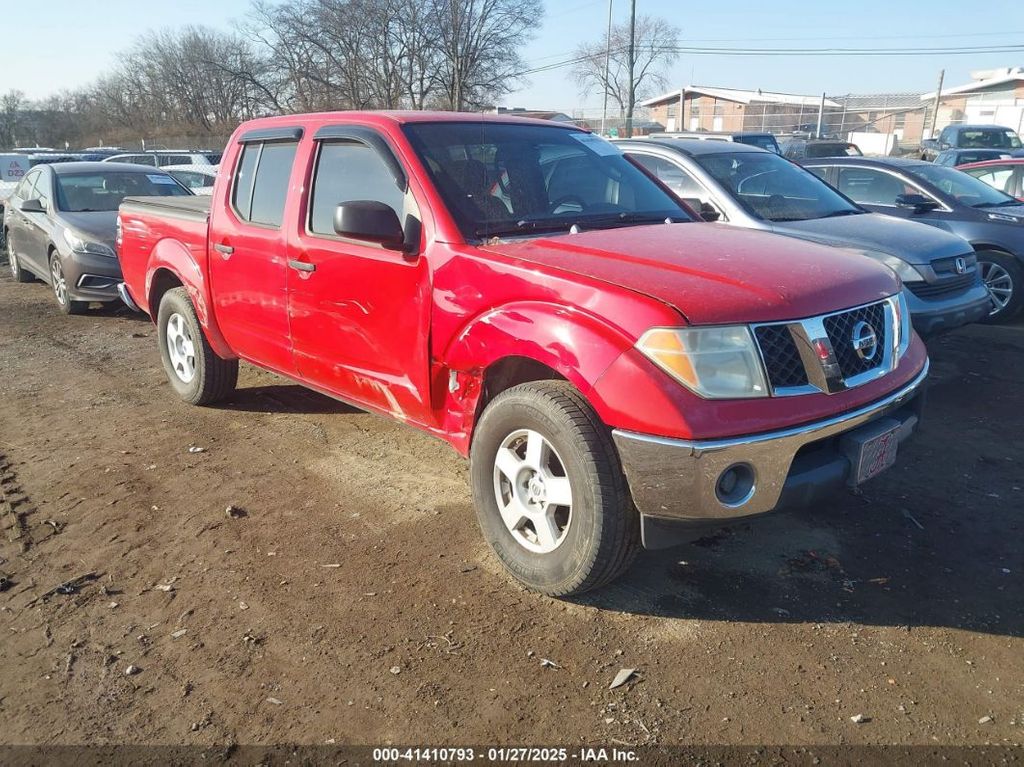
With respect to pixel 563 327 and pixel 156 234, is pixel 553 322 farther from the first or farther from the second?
pixel 156 234

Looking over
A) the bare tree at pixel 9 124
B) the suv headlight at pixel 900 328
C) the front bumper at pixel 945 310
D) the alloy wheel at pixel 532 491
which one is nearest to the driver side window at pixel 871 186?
the front bumper at pixel 945 310

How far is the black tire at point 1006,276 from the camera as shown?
815cm

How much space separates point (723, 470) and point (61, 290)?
899cm

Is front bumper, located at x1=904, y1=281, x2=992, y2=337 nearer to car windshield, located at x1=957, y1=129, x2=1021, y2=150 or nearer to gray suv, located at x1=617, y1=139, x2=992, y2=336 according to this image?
gray suv, located at x1=617, y1=139, x2=992, y2=336

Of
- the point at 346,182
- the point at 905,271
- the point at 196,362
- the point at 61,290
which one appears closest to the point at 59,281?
the point at 61,290

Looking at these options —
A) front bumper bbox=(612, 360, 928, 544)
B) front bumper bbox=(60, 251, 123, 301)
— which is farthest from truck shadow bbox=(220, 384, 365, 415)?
front bumper bbox=(60, 251, 123, 301)

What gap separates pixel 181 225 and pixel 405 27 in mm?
40106

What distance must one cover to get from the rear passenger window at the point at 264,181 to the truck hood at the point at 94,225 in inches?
187

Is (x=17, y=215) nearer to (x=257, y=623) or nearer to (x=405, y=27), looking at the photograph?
(x=257, y=623)

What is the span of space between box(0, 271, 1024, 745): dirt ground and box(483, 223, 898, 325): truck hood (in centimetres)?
98

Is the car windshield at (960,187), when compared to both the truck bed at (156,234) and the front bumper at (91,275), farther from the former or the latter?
the front bumper at (91,275)

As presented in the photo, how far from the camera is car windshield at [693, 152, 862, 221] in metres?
6.82

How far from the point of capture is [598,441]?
2.91 metres

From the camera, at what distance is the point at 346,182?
13.6 feet
